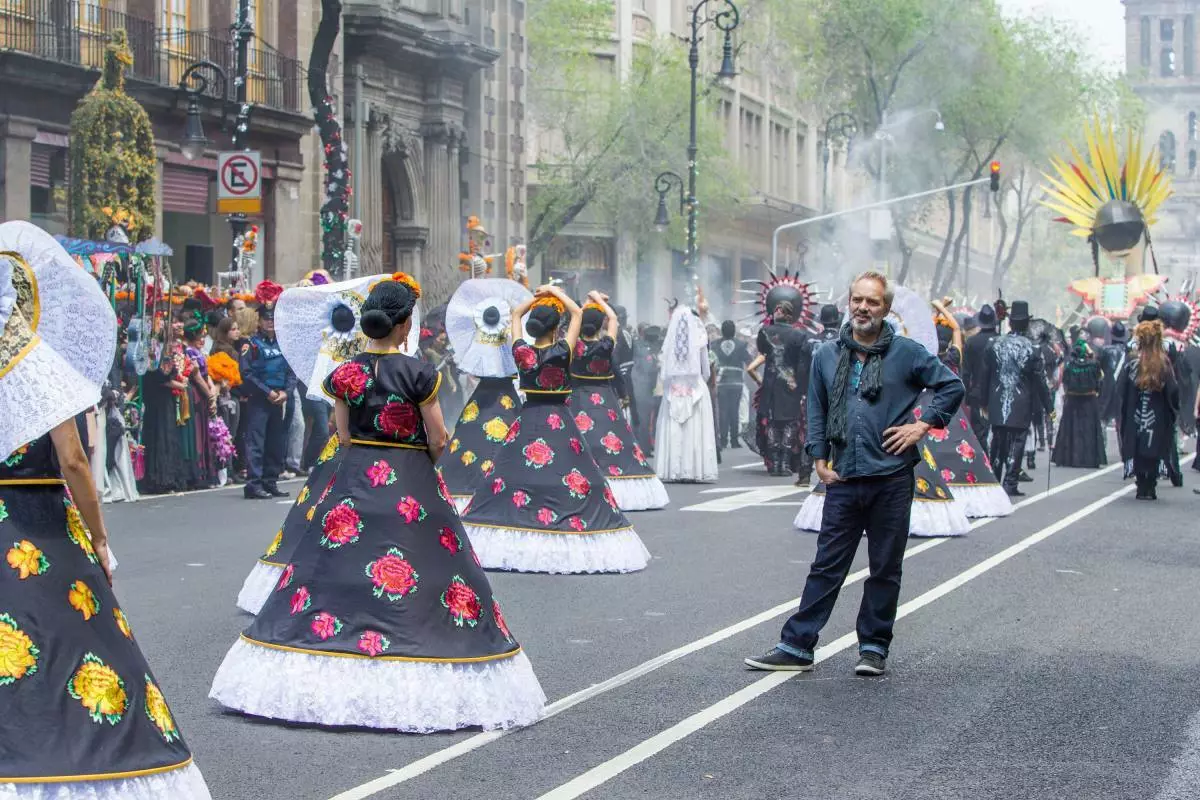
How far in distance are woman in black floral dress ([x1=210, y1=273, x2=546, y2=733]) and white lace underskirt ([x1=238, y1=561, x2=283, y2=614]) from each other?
2580 mm

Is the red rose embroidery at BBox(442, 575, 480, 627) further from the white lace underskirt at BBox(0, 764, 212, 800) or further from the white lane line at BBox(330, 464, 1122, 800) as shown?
the white lace underskirt at BBox(0, 764, 212, 800)

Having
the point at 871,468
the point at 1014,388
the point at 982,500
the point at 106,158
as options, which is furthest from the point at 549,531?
the point at 106,158

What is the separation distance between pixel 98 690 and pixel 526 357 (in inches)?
299

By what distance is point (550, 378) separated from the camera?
1276cm

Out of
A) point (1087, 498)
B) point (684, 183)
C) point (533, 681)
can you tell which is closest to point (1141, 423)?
point (1087, 498)

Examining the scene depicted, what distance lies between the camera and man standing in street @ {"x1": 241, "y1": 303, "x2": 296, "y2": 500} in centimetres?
1819

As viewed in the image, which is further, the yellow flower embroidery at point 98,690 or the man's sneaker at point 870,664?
the man's sneaker at point 870,664

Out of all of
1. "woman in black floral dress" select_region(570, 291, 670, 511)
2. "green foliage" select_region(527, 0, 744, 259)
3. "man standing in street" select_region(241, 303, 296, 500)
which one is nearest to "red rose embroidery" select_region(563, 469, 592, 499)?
"woman in black floral dress" select_region(570, 291, 670, 511)

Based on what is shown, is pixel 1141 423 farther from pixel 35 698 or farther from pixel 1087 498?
pixel 35 698

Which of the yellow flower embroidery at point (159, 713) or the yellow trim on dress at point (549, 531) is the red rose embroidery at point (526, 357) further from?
the yellow flower embroidery at point (159, 713)

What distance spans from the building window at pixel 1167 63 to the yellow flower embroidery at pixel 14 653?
488 feet

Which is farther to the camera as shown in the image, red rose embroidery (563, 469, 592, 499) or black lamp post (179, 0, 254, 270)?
black lamp post (179, 0, 254, 270)

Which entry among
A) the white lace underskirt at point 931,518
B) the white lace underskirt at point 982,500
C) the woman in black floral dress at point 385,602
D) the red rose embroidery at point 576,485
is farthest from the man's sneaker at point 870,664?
the white lace underskirt at point 982,500

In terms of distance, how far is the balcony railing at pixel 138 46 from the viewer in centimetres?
2614
